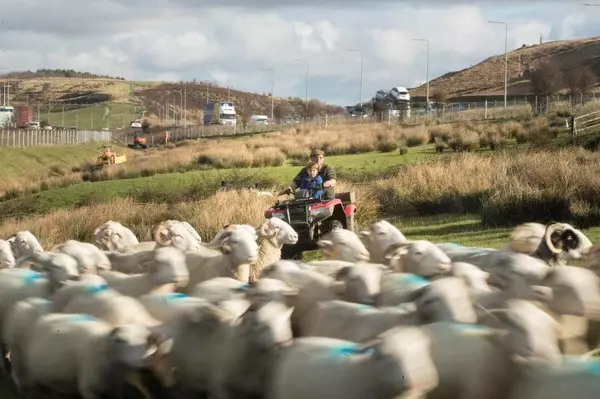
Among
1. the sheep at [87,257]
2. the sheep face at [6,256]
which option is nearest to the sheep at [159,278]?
the sheep at [87,257]

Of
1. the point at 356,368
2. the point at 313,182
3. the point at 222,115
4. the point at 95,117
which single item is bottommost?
the point at 356,368

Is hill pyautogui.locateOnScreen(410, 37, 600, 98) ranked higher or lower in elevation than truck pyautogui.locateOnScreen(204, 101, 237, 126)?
higher

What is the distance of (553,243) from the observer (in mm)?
10672

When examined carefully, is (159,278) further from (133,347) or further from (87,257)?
(87,257)

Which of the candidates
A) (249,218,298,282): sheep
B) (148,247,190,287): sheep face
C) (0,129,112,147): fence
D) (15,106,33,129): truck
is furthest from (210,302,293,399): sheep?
(15,106,33,129): truck

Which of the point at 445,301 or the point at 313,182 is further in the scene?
the point at 313,182

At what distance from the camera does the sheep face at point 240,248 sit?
10.8 meters

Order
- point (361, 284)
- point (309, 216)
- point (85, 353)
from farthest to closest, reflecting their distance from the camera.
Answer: point (309, 216) → point (361, 284) → point (85, 353)

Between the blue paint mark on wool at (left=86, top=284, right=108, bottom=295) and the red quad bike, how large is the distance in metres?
6.58

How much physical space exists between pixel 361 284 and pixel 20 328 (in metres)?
3.41

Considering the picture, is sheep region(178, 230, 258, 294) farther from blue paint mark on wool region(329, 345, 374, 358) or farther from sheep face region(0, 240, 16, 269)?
blue paint mark on wool region(329, 345, 374, 358)

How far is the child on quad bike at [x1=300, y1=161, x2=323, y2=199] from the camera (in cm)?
1589

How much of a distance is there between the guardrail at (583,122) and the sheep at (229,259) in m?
28.1

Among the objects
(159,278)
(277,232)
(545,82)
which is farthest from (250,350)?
(545,82)
